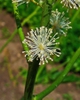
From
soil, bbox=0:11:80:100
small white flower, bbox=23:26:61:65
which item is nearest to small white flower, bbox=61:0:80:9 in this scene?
small white flower, bbox=23:26:61:65

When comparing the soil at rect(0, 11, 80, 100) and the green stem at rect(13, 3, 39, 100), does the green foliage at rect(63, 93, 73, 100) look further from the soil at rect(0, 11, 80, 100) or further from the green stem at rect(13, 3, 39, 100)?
the green stem at rect(13, 3, 39, 100)

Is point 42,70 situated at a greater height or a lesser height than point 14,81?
greater

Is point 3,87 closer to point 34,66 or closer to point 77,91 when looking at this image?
point 77,91

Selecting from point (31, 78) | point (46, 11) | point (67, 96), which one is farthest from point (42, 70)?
point (46, 11)

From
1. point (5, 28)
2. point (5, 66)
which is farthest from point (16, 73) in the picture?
point (5, 28)

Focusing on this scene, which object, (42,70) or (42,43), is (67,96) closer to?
(42,70)

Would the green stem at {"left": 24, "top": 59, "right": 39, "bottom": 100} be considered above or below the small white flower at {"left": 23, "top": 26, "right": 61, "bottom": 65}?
below

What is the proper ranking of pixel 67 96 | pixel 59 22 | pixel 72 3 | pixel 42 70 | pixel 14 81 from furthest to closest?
pixel 14 81 → pixel 67 96 → pixel 42 70 → pixel 59 22 → pixel 72 3
